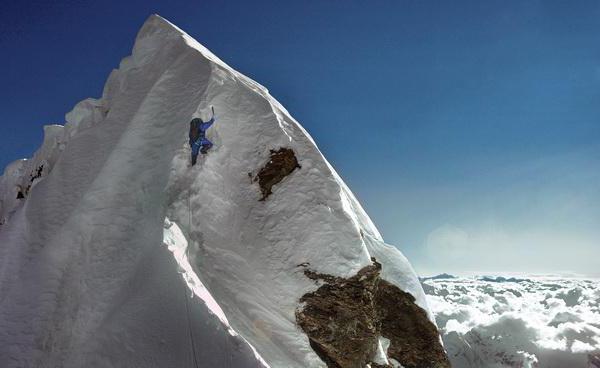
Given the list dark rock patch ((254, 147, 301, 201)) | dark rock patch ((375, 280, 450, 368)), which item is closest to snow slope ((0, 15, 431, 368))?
dark rock patch ((254, 147, 301, 201))

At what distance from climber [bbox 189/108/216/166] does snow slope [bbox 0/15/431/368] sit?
351 mm

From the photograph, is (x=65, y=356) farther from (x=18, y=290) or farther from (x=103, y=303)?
(x=18, y=290)

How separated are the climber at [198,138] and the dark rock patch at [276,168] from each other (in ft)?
8.06

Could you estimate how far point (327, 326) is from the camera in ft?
40.3

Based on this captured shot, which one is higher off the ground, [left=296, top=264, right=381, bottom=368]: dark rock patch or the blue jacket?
the blue jacket

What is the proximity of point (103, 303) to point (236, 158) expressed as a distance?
7213 mm

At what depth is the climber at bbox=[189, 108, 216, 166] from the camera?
13297mm

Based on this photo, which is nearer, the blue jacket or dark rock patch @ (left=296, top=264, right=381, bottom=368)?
dark rock patch @ (left=296, top=264, right=381, bottom=368)

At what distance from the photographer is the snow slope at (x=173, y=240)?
30.3 feet

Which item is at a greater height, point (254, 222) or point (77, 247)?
point (254, 222)

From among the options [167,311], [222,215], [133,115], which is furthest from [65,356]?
[133,115]

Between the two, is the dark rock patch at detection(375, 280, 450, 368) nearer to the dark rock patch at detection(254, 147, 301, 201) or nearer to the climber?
the dark rock patch at detection(254, 147, 301, 201)

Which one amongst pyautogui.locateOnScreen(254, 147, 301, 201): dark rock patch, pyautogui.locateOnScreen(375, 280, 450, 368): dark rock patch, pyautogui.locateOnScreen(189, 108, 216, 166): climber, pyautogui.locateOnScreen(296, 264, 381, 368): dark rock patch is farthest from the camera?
pyautogui.locateOnScreen(375, 280, 450, 368): dark rock patch

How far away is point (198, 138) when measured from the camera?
44.2 feet
